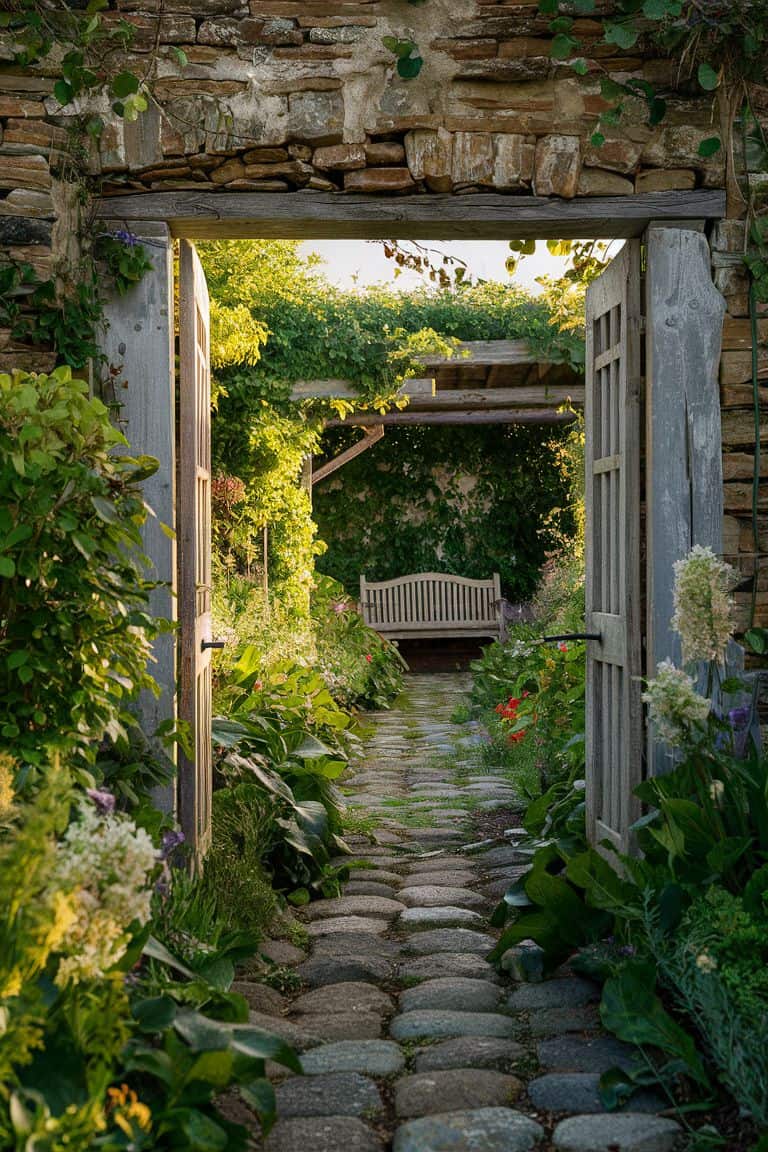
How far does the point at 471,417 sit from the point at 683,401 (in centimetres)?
834

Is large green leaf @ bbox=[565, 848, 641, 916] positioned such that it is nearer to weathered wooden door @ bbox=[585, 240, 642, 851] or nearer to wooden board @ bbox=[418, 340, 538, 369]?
weathered wooden door @ bbox=[585, 240, 642, 851]

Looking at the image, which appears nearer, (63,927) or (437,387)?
(63,927)

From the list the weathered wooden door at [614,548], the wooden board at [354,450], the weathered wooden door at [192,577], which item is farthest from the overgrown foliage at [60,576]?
the wooden board at [354,450]

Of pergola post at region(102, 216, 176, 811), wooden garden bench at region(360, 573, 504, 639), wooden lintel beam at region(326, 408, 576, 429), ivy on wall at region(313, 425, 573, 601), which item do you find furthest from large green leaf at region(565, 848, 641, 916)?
ivy on wall at region(313, 425, 573, 601)

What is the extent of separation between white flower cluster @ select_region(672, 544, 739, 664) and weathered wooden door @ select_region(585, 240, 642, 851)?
605mm

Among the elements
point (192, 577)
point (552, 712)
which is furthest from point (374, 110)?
point (552, 712)

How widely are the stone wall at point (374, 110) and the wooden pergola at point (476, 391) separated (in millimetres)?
5993

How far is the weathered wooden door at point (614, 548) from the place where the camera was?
12.9 feet

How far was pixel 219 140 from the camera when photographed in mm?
3707

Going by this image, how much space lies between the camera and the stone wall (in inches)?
146

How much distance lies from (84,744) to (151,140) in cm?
195

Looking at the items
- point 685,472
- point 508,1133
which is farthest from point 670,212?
point 508,1133

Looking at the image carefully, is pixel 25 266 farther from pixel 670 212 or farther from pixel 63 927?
pixel 63 927

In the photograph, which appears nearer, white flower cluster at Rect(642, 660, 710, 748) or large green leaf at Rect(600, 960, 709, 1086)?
large green leaf at Rect(600, 960, 709, 1086)
